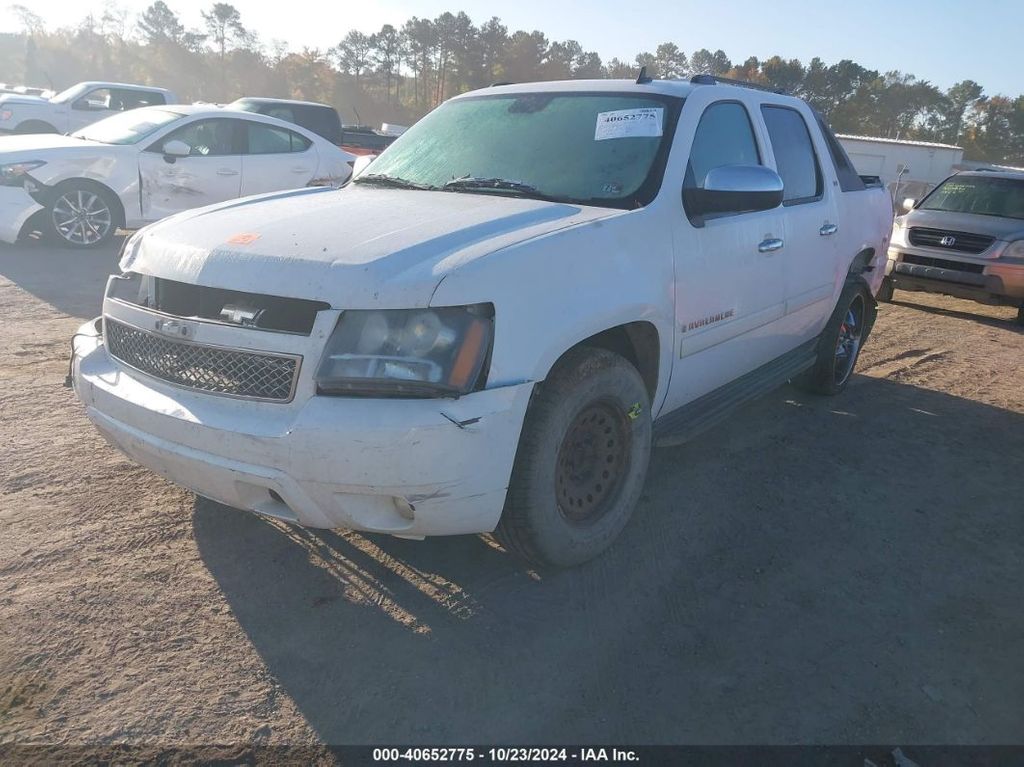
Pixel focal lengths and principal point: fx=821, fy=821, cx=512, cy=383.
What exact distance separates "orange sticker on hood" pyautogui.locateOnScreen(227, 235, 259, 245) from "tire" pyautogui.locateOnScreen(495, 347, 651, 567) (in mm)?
1122

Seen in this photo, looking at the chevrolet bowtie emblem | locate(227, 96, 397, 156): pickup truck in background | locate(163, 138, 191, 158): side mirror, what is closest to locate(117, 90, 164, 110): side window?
locate(227, 96, 397, 156): pickup truck in background

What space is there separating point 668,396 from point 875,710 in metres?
1.51

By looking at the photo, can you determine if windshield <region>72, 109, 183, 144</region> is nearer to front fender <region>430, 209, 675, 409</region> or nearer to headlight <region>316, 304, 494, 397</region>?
front fender <region>430, 209, 675, 409</region>

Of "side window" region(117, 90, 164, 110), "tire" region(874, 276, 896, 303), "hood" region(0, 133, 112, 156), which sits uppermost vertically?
"side window" region(117, 90, 164, 110)

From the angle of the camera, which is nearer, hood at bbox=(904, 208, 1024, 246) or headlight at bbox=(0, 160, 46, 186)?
headlight at bbox=(0, 160, 46, 186)

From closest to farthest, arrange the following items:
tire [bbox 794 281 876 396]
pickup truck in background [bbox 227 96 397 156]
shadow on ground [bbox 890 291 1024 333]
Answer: tire [bbox 794 281 876 396] < shadow on ground [bbox 890 291 1024 333] < pickup truck in background [bbox 227 96 397 156]

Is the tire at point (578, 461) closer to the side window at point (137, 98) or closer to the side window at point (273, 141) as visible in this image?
the side window at point (273, 141)

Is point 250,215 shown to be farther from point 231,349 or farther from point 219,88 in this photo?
point 219,88

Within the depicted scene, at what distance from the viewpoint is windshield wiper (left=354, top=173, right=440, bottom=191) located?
12.6 ft

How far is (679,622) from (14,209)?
8776 mm

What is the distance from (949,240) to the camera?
9609 millimetres

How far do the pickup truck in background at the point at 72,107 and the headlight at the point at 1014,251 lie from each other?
15.5 m

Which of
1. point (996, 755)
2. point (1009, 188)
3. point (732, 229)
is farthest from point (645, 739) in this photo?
point (1009, 188)

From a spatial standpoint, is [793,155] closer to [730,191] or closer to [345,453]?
[730,191]
